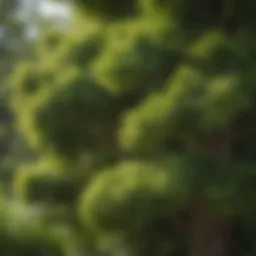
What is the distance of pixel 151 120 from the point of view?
1.47 metres

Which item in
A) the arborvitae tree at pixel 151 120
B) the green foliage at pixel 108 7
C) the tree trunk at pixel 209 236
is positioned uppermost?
the green foliage at pixel 108 7

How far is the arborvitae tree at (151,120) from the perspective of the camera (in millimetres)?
1479

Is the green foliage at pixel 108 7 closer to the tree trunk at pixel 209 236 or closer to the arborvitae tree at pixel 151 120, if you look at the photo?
the arborvitae tree at pixel 151 120

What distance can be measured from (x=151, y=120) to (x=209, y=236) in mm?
376

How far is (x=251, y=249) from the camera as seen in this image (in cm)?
180

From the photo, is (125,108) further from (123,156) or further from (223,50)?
(223,50)

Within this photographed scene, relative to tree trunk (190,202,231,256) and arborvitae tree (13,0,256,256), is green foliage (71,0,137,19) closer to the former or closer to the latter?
arborvitae tree (13,0,256,256)

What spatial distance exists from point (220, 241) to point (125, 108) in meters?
0.38

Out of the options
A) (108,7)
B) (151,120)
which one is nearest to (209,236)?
(151,120)

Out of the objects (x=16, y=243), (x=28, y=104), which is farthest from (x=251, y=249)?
(x=16, y=243)

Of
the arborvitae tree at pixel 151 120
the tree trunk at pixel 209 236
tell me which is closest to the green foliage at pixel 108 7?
the arborvitae tree at pixel 151 120

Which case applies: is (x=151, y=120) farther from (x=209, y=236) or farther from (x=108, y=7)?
(x=108, y=7)

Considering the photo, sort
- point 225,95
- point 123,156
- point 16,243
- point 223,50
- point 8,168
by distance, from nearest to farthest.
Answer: point 16,243 → point 225,95 → point 223,50 → point 123,156 → point 8,168

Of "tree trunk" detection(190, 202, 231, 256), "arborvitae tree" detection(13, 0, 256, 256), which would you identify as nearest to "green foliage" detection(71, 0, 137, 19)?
"arborvitae tree" detection(13, 0, 256, 256)
